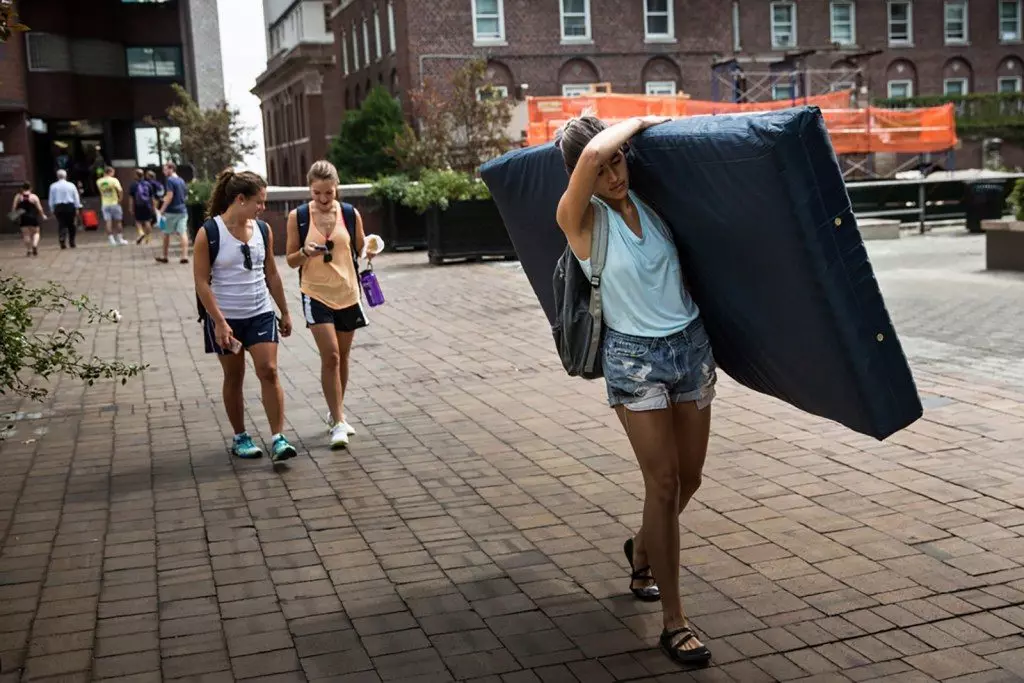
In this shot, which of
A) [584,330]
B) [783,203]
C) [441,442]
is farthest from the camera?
[441,442]

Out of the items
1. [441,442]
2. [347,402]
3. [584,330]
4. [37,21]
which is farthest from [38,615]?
[37,21]

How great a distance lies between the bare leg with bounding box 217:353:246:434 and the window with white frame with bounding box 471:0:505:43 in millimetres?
38473

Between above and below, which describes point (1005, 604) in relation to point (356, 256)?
below

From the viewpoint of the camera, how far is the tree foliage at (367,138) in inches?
1661

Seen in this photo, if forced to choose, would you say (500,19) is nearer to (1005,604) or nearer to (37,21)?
(37,21)

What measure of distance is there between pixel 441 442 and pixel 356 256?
1354 millimetres

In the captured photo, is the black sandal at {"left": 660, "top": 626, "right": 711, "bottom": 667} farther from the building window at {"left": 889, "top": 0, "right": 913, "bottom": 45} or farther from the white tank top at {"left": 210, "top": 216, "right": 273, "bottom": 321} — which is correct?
the building window at {"left": 889, "top": 0, "right": 913, "bottom": 45}

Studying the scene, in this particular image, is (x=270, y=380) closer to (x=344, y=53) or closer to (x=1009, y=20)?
(x=344, y=53)

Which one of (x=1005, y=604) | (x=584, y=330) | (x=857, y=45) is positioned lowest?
(x=1005, y=604)

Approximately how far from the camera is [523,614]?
5.04 metres

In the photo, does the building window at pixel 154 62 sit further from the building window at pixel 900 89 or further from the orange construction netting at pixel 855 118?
the building window at pixel 900 89

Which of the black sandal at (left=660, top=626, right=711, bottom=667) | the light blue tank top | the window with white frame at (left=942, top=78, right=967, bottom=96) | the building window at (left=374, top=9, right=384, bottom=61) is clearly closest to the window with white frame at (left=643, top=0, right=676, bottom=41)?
the building window at (left=374, top=9, right=384, bottom=61)

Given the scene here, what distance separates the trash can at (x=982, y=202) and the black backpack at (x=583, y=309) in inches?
822

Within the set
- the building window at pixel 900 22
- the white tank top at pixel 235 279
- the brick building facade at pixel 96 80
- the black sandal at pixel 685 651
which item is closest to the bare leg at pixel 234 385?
the white tank top at pixel 235 279
